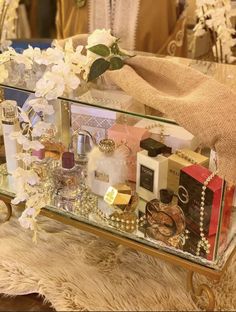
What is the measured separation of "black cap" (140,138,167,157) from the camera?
1050mm

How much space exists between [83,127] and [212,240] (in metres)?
0.36

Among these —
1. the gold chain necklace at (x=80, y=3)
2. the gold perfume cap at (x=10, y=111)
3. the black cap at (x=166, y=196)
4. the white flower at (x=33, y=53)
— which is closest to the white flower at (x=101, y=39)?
the white flower at (x=33, y=53)

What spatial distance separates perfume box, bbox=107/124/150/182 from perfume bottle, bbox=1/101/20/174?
211 mm

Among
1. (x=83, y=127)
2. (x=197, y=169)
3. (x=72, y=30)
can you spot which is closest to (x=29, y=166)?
(x=83, y=127)

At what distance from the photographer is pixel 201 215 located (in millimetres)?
1003

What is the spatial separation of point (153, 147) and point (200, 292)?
306 mm

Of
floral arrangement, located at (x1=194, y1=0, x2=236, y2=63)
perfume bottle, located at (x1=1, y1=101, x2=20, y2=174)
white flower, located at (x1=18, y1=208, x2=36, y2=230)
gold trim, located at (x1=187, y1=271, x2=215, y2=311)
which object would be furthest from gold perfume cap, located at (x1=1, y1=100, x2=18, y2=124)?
floral arrangement, located at (x1=194, y1=0, x2=236, y2=63)

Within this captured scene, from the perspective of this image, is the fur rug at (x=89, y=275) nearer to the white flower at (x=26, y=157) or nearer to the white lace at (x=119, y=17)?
the white flower at (x=26, y=157)

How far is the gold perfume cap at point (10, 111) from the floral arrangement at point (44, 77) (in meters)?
0.02

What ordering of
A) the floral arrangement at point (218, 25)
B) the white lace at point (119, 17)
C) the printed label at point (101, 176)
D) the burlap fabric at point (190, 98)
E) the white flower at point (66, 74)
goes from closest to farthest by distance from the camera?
the burlap fabric at point (190, 98) → the white flower at point (66, 74) → the printed label at point (101, 176) → the floral arrangement at point (218, 25) → the white lace at point (119, 17)

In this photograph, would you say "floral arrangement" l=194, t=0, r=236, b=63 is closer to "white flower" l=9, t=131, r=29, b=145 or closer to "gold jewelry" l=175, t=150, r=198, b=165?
"gold jewelry" l=175, t=150, r=198, b=165

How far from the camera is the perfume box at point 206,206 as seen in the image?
0.97 m

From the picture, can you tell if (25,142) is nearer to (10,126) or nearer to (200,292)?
(10,126)

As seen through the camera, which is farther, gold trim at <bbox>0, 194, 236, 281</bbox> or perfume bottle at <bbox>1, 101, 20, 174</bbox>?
perfume bottle at <bbox>1, 101, 20, 174</bbox>
